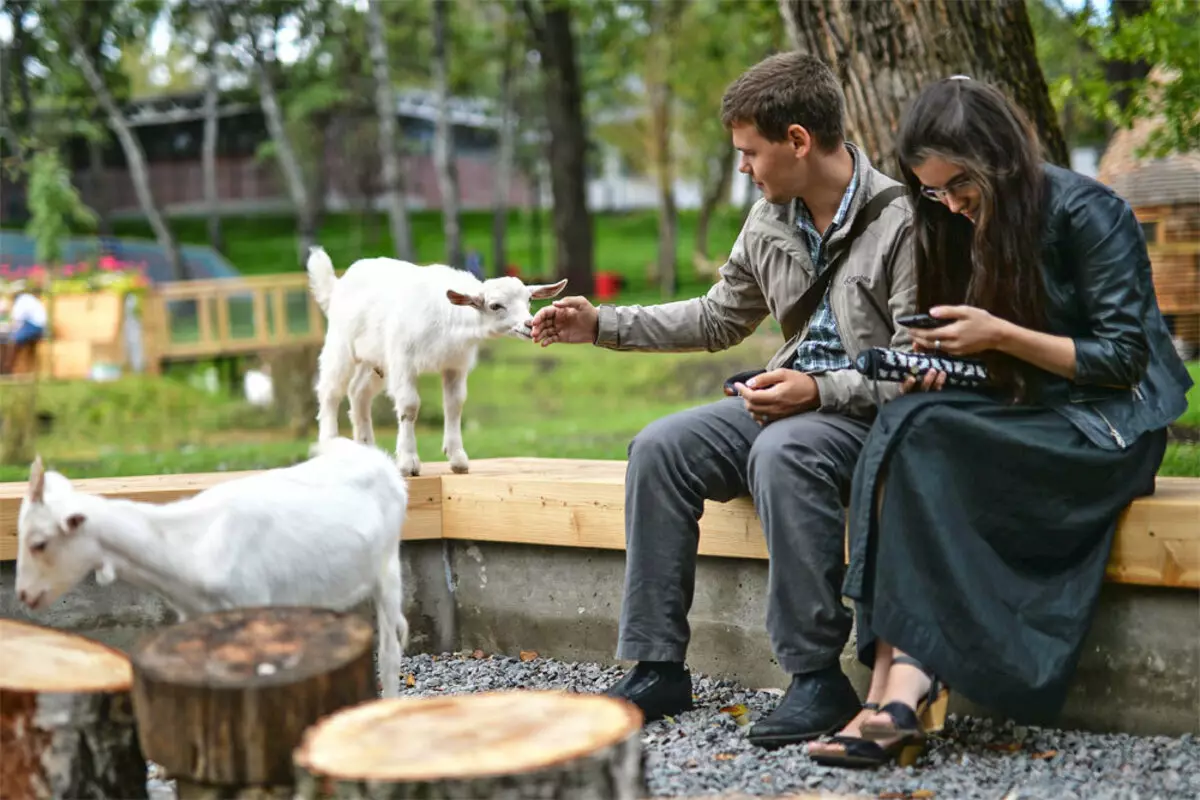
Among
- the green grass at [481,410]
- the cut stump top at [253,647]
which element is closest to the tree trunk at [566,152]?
the green grass at [481,410]

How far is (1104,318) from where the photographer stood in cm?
351

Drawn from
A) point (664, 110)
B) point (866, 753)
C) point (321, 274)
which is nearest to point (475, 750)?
point (866, 753)

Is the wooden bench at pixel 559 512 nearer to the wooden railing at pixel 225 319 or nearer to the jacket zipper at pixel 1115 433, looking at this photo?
the jacket zipper at pixel 1115 433

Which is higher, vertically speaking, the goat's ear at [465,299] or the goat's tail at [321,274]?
the goat's tail at [321,274]

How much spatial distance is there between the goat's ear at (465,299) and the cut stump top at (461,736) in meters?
1.75

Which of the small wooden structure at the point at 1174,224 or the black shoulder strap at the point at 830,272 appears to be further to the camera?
the small wooden structure at the point at 1174,224

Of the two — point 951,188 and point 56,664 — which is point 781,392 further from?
point 56,664

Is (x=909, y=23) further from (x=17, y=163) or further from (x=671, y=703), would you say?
(x=17, y=163)

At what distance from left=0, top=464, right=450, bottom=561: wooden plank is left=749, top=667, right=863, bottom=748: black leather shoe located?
170cm

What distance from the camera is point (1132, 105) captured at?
750 cm

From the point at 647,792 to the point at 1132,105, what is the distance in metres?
5.52

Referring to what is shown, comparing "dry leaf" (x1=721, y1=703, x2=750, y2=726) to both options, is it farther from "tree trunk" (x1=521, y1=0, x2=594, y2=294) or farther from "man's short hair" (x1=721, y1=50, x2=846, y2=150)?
"tree trunk" (x1=521, y1=0, x2=594, y2=294)

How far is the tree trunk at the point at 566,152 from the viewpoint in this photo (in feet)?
77.5

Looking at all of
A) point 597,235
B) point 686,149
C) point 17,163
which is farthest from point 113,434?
point 597,235
